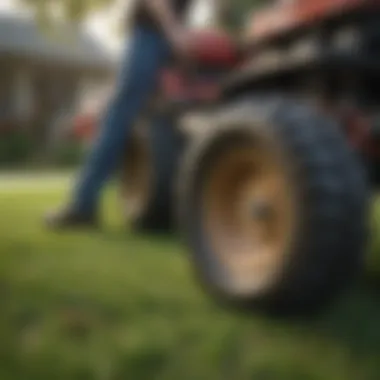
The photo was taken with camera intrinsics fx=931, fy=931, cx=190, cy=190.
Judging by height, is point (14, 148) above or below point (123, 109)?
below

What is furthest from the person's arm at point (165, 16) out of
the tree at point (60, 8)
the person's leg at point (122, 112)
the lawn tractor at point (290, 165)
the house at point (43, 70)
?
the house at point (43, 70)

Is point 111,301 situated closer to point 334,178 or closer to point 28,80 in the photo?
point 334,178

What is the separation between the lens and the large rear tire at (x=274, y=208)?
70.6 inches

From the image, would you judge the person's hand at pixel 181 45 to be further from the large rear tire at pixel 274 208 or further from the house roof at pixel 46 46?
the house roof at pixel 46 46

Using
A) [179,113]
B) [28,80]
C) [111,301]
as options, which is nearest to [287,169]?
[111,301]

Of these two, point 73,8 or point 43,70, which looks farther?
point 43,70

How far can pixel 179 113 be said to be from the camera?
10.2ft

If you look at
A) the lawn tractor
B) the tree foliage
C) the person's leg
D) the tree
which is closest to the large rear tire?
the lawn tractor

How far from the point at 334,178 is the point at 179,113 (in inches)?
53.7

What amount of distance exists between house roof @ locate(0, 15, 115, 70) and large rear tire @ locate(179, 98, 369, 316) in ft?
50.4

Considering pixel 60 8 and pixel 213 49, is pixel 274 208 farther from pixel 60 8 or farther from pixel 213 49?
pixel 60 8

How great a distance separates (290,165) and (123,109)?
1.39 m

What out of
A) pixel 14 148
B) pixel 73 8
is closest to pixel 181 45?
pixel 73 8

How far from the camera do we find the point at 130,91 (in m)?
3.12
